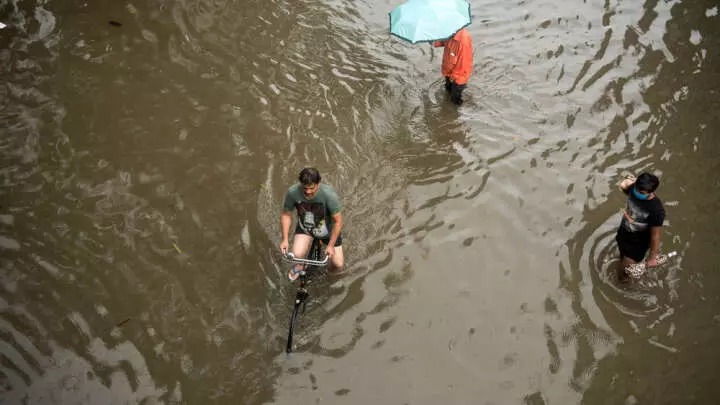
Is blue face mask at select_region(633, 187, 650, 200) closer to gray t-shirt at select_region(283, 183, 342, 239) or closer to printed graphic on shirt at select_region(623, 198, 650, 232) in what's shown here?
printed graphic on shirt at select_region(623, 198, 650, 232)

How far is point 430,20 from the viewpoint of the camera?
8.19 metres

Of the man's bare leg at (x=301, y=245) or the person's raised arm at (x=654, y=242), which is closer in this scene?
the person's raised arm at (x=654, y=242)

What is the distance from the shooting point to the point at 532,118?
9.04m

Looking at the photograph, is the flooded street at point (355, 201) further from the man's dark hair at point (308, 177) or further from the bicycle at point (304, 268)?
the man's dark hair at point (308, 177)

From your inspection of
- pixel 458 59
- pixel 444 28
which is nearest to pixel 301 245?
pixel 444 28

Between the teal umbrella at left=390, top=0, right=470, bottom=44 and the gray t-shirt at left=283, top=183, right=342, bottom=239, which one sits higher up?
the teal umbrella at left=390, top=0, right=470, bottom=44

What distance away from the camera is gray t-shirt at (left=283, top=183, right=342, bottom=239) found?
18.9 ft

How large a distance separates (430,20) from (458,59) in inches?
33.4

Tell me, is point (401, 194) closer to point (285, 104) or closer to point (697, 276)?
point (285, 104)

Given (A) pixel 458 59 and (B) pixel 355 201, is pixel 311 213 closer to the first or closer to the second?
(B) pixel 355 201

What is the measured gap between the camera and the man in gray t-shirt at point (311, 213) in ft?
18.4

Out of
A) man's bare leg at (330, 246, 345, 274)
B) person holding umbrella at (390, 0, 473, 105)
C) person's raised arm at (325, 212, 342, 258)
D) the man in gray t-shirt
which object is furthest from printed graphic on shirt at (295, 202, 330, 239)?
person holding umbrella at (390, 0, 473, 105)

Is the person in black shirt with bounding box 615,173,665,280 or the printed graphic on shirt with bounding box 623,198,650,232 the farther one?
the printed graphic on shirt with bounding box 623,198,650,232

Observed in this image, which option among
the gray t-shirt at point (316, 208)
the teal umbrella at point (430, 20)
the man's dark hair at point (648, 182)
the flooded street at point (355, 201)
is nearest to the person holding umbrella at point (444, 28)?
the teal umbrella at point (430, 20)
